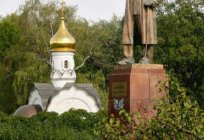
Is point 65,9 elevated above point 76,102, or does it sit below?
above

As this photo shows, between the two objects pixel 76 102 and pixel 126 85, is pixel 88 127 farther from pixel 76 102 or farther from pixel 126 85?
pixel 126 85

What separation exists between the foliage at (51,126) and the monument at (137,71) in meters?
7.90

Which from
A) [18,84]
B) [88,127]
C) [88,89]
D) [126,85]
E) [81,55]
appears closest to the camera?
[126,85]

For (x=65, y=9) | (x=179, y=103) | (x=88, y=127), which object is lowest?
(x=88, y=127)

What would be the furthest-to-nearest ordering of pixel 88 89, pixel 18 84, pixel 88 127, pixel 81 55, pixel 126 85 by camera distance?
1. pixel 81 55
2. pixel 18 84
3. pixel 88 89
4. pixel 88 127
5. pixel 126 85

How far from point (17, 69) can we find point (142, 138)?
30.9m

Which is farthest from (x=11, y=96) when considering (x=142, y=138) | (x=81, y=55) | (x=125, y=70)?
(x=142, y=138)

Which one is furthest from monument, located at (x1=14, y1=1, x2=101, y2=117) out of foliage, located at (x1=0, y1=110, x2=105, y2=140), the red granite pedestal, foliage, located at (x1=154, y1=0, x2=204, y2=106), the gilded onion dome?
Answer: the red granite pedestal

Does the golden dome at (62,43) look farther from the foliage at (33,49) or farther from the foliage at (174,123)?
the foliage at (174,123)

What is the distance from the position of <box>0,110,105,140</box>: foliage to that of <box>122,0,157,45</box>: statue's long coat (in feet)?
26.0

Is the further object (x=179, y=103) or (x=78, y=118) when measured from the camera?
(x=78, y=118)

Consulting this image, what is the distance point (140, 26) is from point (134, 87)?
1.24m

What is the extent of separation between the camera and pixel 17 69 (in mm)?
37219

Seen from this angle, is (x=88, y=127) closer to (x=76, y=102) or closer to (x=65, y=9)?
(x=76, y=102)
